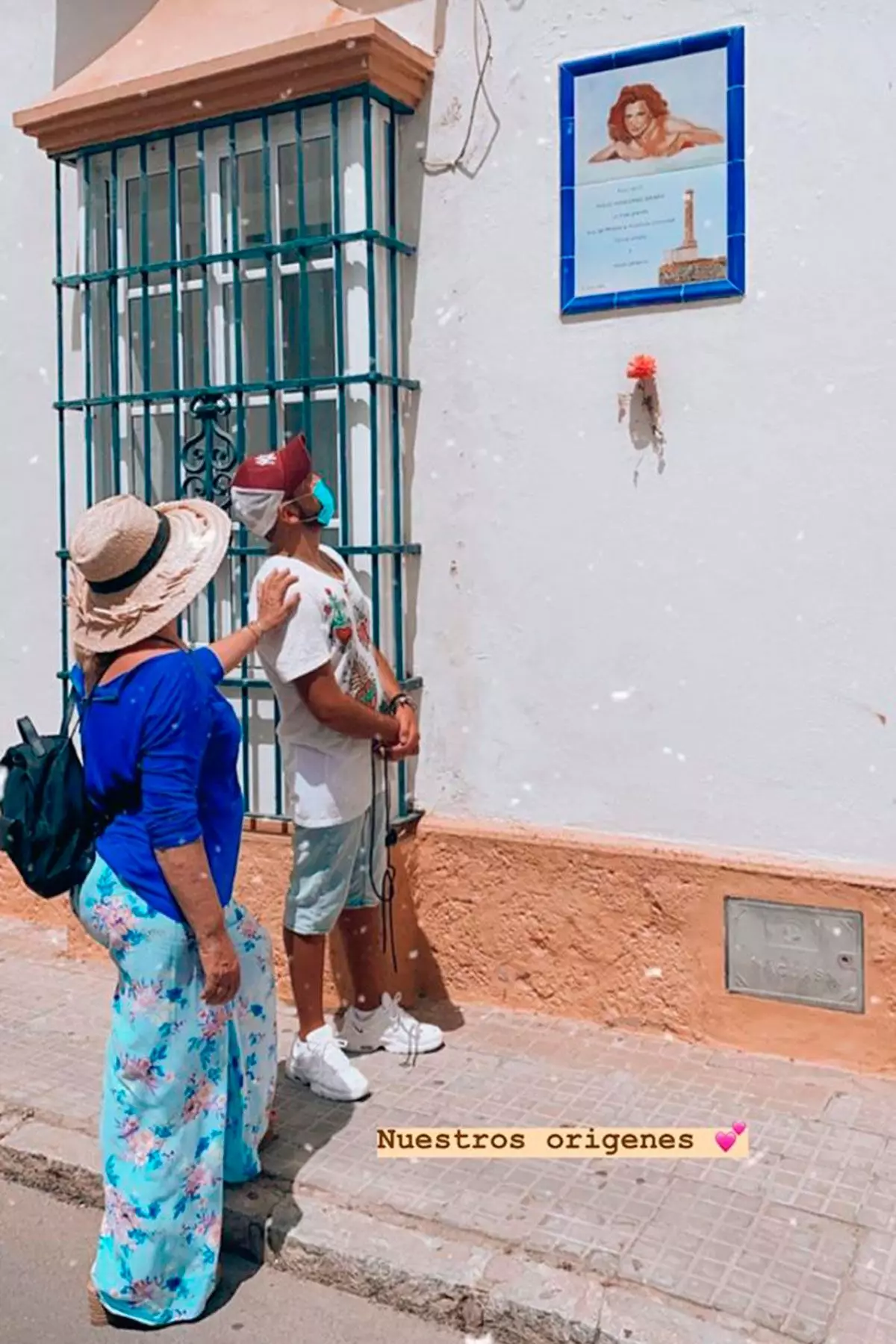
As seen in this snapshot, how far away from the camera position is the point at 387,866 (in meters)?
4.70

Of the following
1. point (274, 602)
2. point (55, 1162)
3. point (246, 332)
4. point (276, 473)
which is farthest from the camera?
point (246, 332)

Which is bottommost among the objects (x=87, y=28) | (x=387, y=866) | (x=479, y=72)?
(x=387, y=866)

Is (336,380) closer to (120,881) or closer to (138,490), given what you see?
(138,490)

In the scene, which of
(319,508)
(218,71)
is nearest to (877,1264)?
(319,508)

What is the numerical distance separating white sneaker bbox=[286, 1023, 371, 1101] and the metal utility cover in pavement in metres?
1.28

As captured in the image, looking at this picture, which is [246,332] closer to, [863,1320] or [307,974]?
[307,974]

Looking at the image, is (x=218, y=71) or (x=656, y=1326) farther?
(x=218, y=71)

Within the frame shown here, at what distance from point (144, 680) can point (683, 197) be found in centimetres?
253

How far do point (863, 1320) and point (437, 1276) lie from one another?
0.99 metres

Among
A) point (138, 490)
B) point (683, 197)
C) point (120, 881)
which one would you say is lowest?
point (120, 881)

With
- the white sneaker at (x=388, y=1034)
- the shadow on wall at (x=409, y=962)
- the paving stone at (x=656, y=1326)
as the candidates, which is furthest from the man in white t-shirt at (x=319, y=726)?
the paving stone at (x=656, y=1326)

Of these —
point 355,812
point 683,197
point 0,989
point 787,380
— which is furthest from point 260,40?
point 0,989

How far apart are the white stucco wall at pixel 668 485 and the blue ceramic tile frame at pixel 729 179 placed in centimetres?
5

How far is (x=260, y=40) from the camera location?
5125mm
